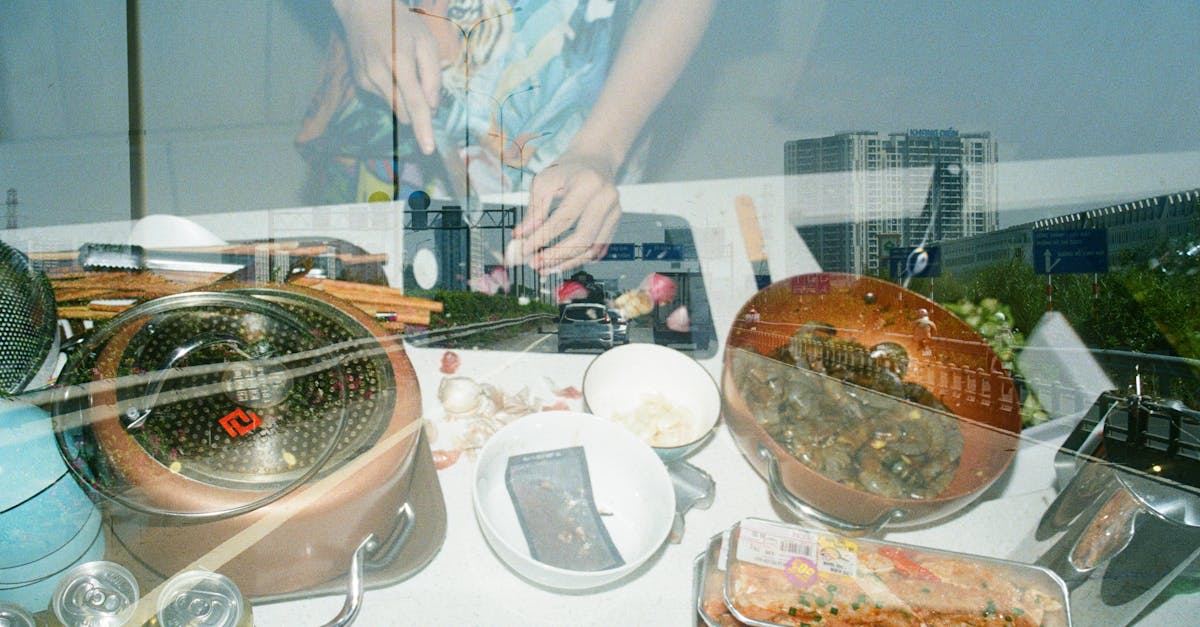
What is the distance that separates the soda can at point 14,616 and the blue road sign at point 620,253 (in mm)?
836

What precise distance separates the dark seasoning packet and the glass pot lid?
0.79 feet

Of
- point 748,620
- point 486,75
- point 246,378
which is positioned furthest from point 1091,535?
point 486,75

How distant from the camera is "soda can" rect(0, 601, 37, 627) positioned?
0.50m

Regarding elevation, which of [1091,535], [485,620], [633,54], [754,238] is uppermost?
[633,54]

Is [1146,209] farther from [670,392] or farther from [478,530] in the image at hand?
[478,530]

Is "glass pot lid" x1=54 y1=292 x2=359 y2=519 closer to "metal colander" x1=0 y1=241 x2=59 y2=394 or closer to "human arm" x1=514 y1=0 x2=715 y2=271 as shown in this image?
"metal colander" x1=0 y1=241 x2=59 y2=394

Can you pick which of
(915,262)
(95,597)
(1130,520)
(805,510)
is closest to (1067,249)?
(915,262)

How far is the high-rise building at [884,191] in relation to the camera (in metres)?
0.86

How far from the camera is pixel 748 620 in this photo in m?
0.57

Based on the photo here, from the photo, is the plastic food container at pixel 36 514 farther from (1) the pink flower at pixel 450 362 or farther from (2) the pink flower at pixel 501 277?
(2) the pink flower at pixel 501 277

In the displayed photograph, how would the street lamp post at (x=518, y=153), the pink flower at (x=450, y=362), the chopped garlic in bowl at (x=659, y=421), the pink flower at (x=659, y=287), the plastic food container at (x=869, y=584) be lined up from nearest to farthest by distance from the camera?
the plastic food container at (x=869, y=584) → the chopped garlic in bowl at (x=659, y=421) → the pink flower at (x=450, y=362) → the pink flower at (x=659, y=287) → the street lamp post at (x=518, y=153)

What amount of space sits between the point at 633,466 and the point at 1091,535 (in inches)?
23.8

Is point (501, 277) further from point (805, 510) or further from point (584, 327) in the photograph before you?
point (805, 510)

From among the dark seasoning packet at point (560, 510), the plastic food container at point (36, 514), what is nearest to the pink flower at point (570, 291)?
the dark seasoning packet at point (560, 510)
